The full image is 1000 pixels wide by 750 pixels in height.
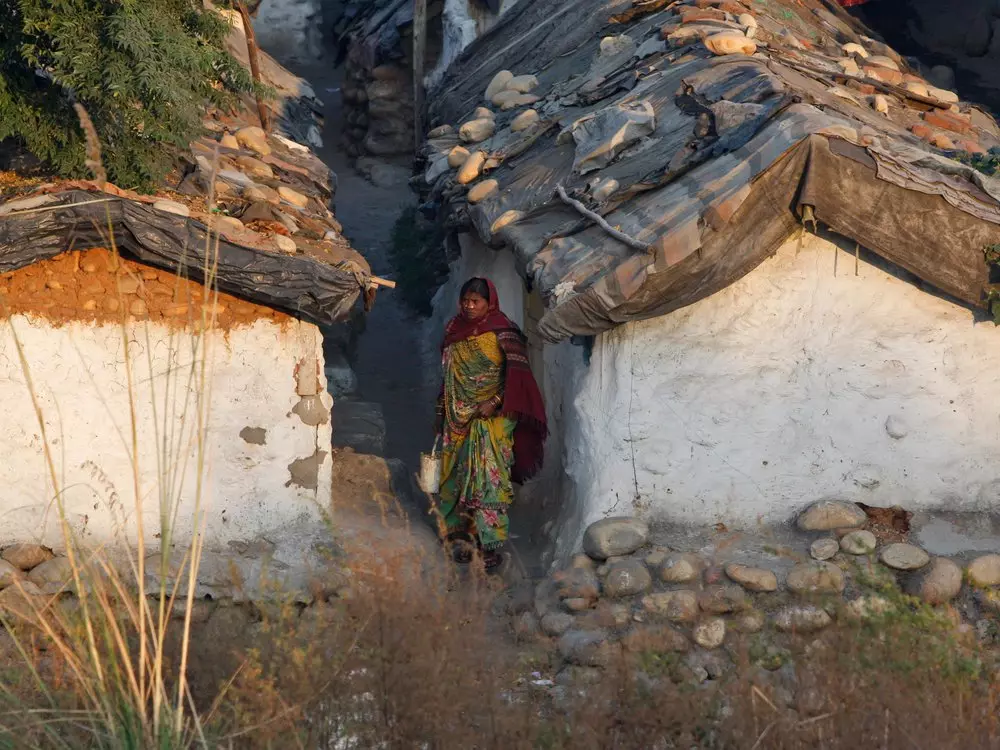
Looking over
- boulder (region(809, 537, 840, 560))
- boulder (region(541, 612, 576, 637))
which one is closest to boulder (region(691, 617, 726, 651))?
boulder (region(541, 612, 576, 637))

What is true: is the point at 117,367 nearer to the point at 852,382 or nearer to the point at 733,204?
the point at 733,204

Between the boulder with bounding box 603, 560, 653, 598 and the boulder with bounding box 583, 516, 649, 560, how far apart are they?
0.16 meters

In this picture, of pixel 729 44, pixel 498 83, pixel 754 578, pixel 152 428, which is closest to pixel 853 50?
pixel 729 44

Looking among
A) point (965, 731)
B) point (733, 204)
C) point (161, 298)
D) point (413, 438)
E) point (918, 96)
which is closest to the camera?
point (965, 731)

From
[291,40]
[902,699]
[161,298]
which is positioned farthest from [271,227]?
[291,40]

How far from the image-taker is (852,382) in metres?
6.28

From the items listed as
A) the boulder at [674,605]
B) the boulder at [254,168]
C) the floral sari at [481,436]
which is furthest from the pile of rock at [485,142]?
the boulder at [674,605]

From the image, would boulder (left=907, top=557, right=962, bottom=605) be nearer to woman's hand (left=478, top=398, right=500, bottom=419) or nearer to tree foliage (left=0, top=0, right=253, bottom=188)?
woman's hand (left=478, top=398, right=500, bottom=419)

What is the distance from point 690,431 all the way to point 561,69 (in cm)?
428

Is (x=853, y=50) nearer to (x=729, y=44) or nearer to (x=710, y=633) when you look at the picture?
(x=729, y=44)

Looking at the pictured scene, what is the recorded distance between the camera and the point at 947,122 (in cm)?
814

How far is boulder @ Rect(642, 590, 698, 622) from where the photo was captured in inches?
225

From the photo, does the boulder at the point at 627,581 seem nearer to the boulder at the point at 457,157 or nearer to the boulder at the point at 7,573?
the boulder at the point at 7,573

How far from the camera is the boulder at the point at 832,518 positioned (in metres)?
6.20
